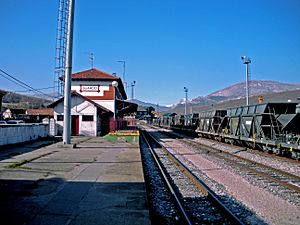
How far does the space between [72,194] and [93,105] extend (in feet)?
78.0

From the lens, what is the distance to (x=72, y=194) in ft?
22.1

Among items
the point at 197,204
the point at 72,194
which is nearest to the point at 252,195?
the point at 197,204

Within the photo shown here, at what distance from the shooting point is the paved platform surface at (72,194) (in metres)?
5.15

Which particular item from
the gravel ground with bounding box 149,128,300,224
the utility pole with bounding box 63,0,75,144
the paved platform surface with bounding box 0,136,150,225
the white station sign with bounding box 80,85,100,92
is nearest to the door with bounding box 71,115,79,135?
the white station sign with bounding box 80,85,100,92

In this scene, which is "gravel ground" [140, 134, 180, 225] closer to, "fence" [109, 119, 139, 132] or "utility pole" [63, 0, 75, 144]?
"utility pole" [63, 0, 75, 144]

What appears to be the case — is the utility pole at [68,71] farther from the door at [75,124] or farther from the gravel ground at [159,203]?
the door at [75,124]

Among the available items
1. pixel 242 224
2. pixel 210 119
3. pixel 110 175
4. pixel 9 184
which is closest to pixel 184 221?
pixel 242 224

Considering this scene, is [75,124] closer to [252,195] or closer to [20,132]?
[20,132]

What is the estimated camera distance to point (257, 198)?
7.49 meters

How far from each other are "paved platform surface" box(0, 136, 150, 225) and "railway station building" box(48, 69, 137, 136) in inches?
643

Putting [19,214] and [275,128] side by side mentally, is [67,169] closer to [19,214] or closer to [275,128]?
[19,214]

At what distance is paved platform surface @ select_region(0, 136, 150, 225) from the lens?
16.9ft

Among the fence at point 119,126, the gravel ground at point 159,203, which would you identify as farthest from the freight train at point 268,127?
the fence at point 119,126

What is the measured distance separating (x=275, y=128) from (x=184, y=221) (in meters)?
11.2
